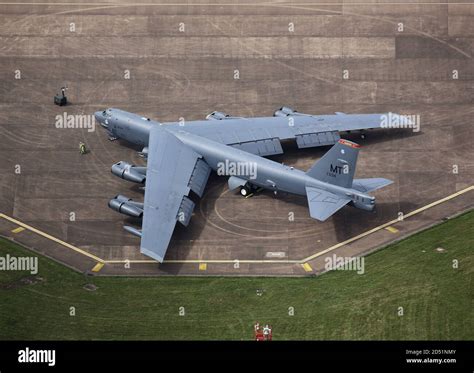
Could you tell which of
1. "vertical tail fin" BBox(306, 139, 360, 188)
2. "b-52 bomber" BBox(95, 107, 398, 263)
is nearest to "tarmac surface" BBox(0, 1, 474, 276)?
"b-52 bomber" BBox(95, 107, 398, 263)

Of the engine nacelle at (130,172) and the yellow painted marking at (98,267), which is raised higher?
the engine nacelle at (130,172)

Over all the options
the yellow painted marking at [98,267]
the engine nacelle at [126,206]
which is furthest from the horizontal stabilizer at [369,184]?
the yellow painted marking at [98,267]

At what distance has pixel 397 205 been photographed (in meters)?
122

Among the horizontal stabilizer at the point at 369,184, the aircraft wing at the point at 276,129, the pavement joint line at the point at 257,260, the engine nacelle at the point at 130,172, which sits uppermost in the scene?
the aircraft wing at the point at 276,129

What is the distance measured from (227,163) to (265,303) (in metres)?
19.9

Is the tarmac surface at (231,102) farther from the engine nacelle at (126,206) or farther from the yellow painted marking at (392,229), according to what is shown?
the engine nacelle at (126,206)

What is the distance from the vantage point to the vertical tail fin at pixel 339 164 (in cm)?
11394

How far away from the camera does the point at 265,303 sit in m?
109

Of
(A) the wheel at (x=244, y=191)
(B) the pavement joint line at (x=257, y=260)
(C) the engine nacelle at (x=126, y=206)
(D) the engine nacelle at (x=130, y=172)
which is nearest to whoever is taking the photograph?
(B) the pavement joint line at (x=257, y=260)

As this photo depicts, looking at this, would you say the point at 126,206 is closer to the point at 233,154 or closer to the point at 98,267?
the point at 98,267
